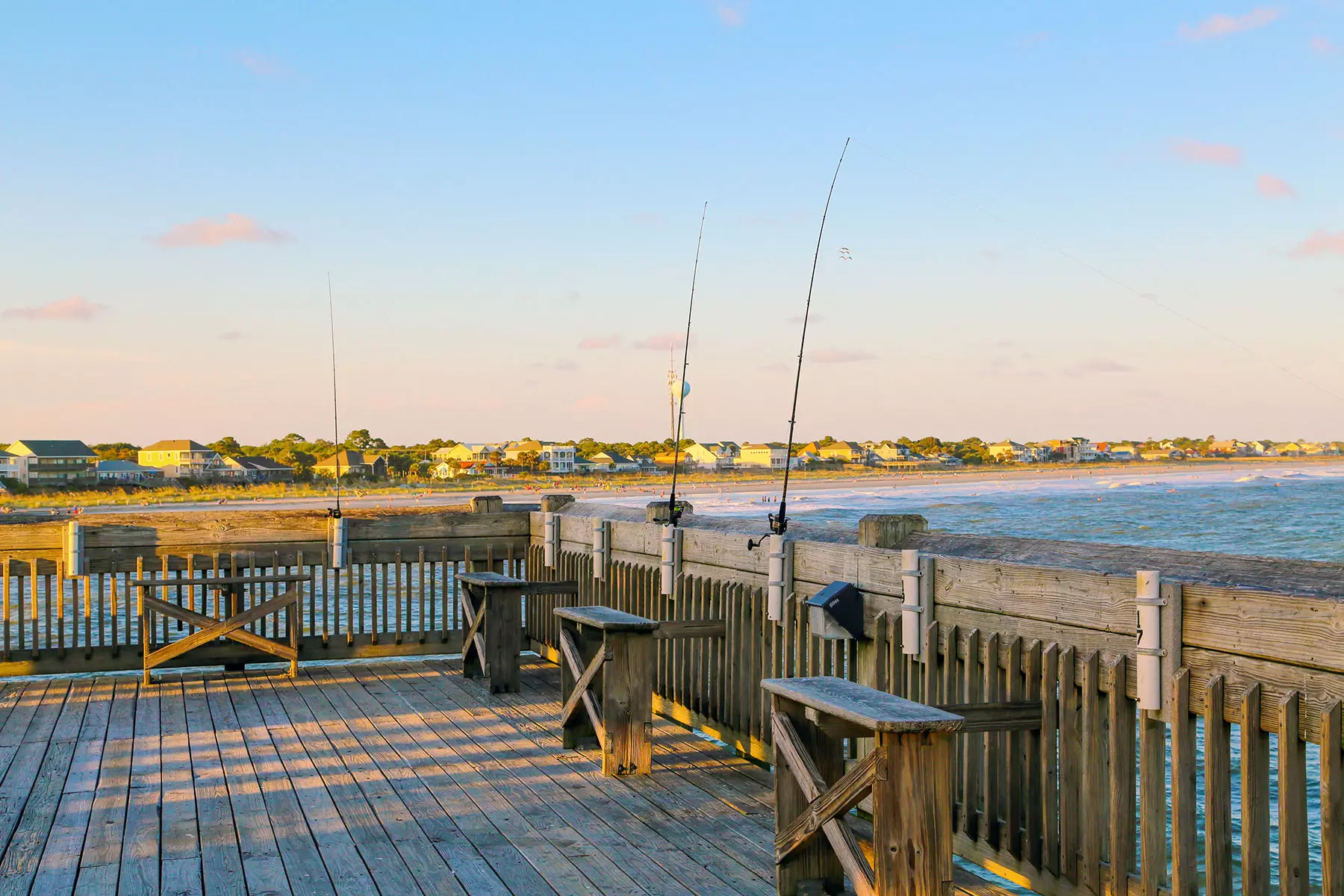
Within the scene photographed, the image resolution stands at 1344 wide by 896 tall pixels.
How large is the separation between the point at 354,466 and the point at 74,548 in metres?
97.9

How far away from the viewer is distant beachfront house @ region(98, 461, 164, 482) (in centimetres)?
8681

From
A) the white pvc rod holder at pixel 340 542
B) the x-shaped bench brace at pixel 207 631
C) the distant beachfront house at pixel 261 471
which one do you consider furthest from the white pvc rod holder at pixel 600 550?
A: the distant beachfront house at pixel 261 471

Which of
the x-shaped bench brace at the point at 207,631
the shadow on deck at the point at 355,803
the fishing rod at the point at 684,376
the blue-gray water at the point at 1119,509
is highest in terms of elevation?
the fishing rod at the point at 684,376

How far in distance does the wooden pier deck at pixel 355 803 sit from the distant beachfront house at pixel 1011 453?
171m

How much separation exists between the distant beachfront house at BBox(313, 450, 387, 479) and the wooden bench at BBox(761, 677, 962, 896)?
283ft

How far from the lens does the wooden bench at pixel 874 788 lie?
10.3ft

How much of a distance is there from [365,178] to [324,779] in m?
18.8

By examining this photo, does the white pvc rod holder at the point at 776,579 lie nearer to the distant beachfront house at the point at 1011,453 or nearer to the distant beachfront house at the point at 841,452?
the distant beachfront house at the point at 841,452

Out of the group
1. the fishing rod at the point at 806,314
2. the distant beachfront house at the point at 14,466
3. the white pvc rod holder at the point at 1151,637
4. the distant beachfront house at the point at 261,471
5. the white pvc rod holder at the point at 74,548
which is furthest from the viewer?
the distant beachfront house at the point at 261,471

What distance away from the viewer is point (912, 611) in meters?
4.38

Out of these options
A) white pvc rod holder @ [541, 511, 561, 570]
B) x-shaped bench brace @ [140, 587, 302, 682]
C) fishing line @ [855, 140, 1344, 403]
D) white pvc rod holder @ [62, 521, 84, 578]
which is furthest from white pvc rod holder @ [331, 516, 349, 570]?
fishing line @ [855, 140, 1344, 403]

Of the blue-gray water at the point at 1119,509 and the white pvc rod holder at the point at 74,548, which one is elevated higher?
the white pvc rod holder at the point at 74,548

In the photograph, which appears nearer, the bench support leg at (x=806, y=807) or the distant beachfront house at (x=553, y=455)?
the bench support leg at (x=806, y=807)

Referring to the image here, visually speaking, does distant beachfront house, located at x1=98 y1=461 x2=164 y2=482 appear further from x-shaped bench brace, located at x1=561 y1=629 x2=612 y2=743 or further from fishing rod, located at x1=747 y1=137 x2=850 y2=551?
fishing rod, located at x1=747 y1=137 x2=850 y2=551
